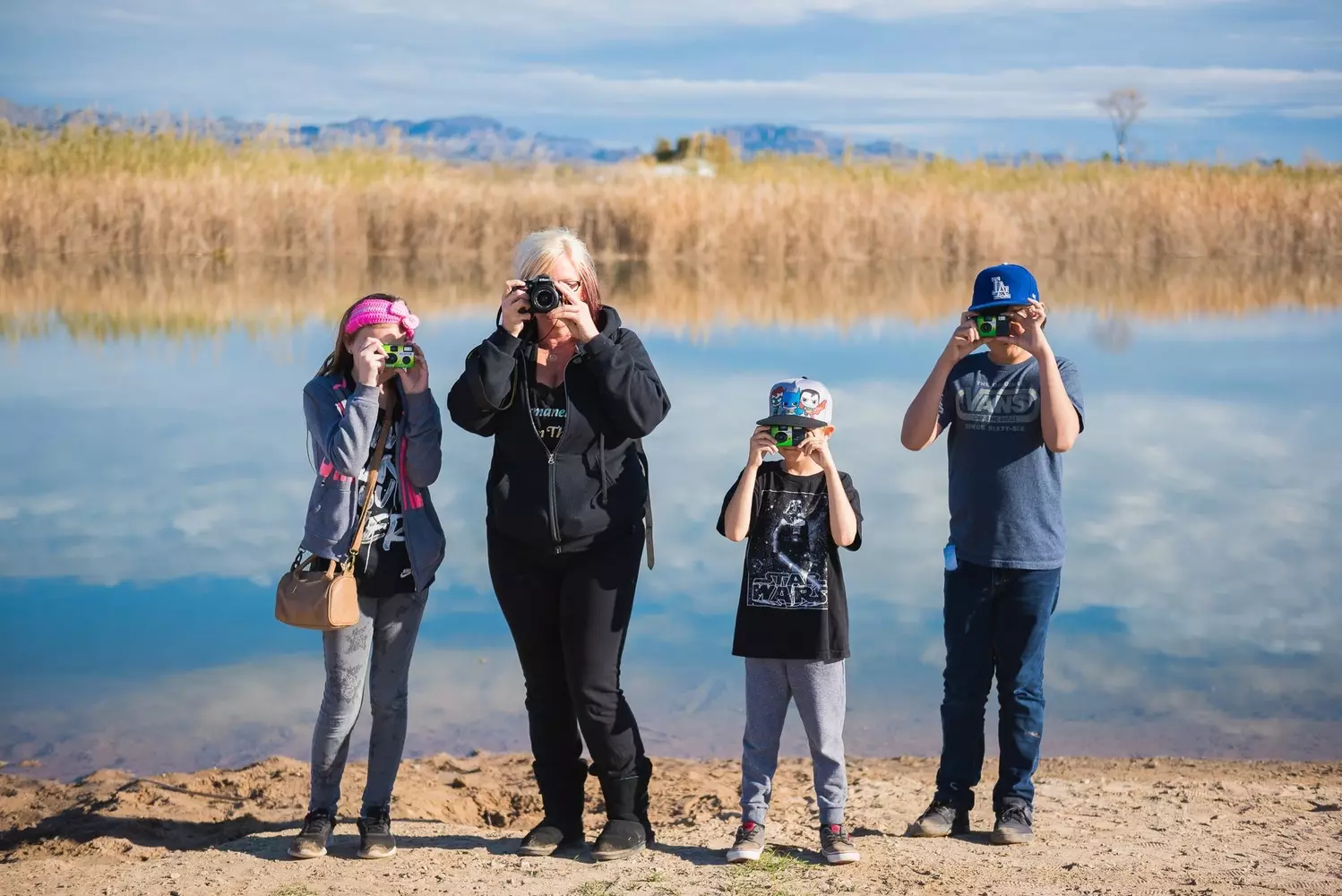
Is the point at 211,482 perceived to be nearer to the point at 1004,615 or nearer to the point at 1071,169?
the point at 1004,615

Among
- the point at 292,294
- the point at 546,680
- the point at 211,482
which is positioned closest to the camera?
the point at 546,680

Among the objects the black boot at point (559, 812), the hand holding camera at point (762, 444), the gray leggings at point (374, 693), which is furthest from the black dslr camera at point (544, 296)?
the black boot at point (559, 812)

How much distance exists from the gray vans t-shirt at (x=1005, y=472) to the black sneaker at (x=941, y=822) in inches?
28.7

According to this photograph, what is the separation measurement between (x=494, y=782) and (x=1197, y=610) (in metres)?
3.62

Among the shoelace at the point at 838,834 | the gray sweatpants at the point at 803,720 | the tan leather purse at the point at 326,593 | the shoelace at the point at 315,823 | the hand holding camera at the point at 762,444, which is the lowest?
the shoelace at the point at 315,823

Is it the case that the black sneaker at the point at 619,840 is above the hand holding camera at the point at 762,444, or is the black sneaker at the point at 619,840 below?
below

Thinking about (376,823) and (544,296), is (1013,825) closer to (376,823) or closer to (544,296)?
(376,823)

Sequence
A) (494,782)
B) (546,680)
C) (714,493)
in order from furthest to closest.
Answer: (714,493) → (494,782) → (546,680)

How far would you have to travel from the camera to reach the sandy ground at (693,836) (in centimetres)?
375

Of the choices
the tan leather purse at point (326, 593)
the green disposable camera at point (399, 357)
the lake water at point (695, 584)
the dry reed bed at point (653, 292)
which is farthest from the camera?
the dry reed bed at point (653, 292)

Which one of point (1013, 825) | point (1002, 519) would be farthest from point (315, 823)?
point (1002, 519)

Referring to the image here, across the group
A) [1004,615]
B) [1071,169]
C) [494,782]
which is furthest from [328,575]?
[1071,169]

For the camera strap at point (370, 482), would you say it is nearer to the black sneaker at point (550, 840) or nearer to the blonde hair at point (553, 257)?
the blonde hair at point (553, 257)

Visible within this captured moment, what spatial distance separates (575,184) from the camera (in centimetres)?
2494
